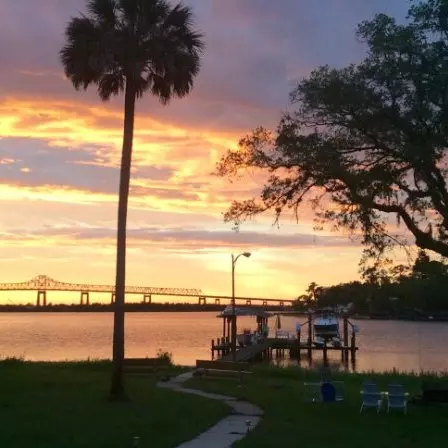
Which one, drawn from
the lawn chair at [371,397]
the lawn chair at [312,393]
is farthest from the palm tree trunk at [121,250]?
the lawn chair at [371,397]

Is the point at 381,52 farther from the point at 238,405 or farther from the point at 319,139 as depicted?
the point at 238,405

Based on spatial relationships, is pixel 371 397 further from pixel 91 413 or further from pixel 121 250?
pixel 121 250

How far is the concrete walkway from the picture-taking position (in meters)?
15.7

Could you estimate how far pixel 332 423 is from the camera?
19.0 metres

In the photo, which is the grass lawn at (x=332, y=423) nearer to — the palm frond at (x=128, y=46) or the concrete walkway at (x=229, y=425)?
the concrete walkway at (x=229, y=425)

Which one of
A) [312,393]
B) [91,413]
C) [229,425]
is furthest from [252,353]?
[229,425]

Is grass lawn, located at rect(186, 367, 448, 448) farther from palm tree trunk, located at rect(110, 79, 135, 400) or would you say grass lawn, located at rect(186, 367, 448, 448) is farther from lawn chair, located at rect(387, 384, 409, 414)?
palm tree trunk, located at rect(110, 79, 135, 400)

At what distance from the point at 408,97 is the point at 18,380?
1659 centimetres

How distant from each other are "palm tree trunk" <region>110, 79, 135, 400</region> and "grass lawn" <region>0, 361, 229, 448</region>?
811 mm

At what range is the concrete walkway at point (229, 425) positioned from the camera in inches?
617

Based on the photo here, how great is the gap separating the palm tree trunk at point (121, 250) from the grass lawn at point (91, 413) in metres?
0.81

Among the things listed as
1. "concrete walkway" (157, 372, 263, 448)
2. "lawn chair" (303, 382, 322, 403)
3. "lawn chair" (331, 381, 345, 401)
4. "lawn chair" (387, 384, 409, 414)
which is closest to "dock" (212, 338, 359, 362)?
"lawn chair" (331, 381, 345, 401)

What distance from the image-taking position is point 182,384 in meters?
28.1

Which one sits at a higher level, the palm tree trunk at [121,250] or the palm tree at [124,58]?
the palm tree at [124,58]
